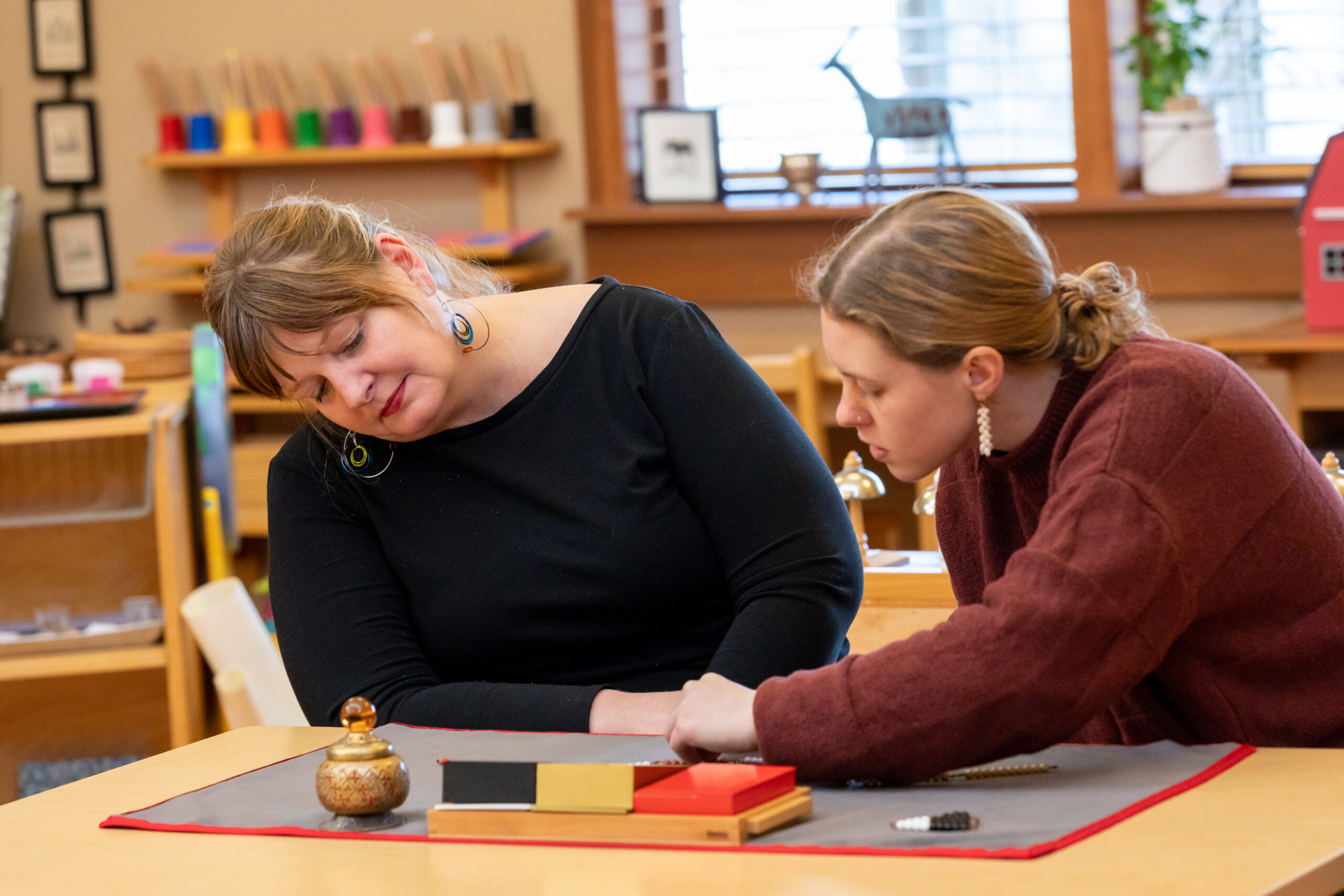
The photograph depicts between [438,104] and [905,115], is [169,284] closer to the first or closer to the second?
[438,104]

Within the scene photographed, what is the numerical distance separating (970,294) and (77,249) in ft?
11.4

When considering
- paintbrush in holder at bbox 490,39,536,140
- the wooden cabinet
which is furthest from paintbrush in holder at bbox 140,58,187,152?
the wooden cabinet

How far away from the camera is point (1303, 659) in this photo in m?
1.16

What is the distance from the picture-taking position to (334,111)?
386 cm

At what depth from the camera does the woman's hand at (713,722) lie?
1.11m

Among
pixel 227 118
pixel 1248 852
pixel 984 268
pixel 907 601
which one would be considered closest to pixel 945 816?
pixel 1248 852

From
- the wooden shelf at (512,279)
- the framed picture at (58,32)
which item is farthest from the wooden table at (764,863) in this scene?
the framed picture at (58,32)

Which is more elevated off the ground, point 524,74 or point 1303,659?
point 524,74

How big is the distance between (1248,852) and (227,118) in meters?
3.51

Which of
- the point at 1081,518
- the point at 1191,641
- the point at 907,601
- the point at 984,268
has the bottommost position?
the point at 907,601

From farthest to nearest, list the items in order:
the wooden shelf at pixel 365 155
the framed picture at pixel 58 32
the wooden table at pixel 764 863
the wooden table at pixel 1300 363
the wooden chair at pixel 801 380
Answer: the framed picture at pixel 58 32, the wooden shelf at pixel 365 155, the wooden table at pixel 1300 363, the wooden chair at pixel 801 380, the wooden table at pixel 764 863

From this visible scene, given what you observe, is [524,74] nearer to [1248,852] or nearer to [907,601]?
[907,601]

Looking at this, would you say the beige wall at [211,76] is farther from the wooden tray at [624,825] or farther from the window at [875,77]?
the wooden tray at [624,825]

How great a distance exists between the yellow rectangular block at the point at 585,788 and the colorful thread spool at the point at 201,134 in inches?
129
